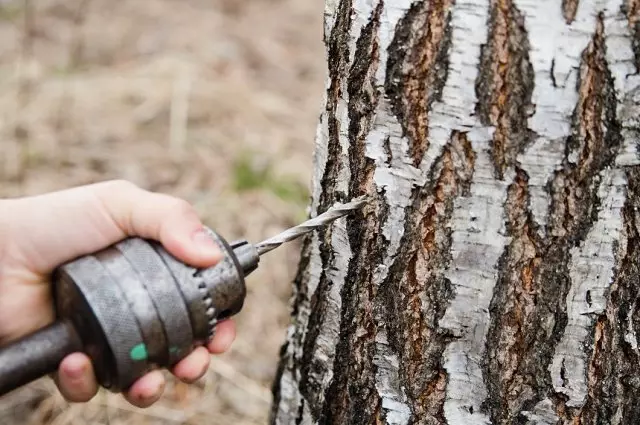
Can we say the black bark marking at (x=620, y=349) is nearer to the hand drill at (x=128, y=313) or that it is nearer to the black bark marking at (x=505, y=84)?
the black bark marking at (x=505, y=84)

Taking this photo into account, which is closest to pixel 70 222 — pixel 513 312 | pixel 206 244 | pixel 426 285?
pixel 206 244

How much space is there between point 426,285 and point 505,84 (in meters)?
0.34

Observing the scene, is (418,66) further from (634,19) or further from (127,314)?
(127,314)

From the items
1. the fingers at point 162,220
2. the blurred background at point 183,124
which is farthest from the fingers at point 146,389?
the blurred background at point 183,124

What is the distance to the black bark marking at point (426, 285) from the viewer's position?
113cm

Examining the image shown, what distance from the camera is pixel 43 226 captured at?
1.40 metres

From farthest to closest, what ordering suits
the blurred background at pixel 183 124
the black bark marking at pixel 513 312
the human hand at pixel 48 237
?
the blurred background at pixel 183 124 → the human hand at pixel 48 237 → the black bark marking at pixel 513 312

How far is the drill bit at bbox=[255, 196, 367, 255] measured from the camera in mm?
1211

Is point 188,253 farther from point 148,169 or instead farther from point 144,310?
point 148,169

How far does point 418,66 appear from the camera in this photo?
3.60 feet

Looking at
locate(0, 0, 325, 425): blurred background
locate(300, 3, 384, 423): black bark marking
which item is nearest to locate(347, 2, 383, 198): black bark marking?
locate(300, 3, 384, 423): black bark marking

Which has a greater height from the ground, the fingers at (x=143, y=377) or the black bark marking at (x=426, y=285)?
the black bark marking at (x=426, y=285)

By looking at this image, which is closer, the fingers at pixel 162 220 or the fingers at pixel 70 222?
the fingers at pixel 162 220

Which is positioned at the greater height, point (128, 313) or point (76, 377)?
point (128, 313)
